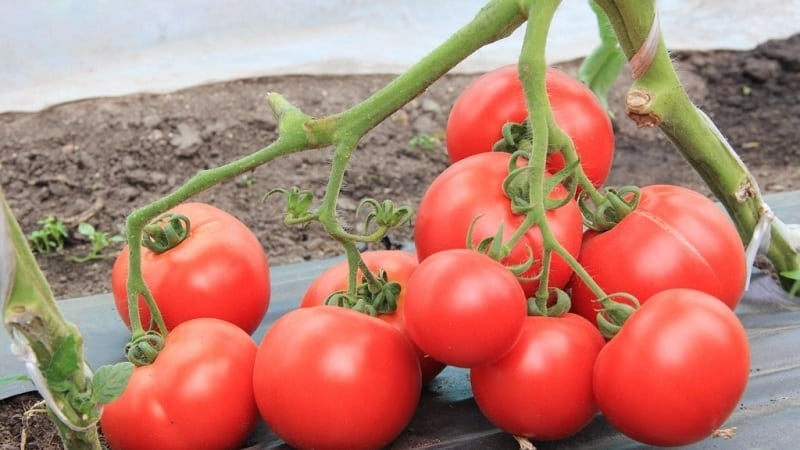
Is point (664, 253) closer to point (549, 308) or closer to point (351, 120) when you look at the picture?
point (549, 308)

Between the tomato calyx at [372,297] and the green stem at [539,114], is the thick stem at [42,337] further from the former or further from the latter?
the green stem at [539,114]

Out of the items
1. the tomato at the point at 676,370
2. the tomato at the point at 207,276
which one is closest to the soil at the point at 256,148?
the tomato at the point at 207,276

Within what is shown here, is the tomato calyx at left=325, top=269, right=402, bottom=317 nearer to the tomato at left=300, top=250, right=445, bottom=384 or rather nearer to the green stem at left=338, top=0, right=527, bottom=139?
the tomato at left=300, top=250, right=445, bottom=384

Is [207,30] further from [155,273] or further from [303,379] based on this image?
[303,379]

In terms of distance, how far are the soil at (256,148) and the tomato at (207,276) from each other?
3.05ft

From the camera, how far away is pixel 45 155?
2.74 m

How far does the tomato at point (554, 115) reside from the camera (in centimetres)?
126

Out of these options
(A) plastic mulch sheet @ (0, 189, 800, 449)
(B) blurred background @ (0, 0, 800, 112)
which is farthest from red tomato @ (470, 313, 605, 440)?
(B) blurred background @ (0, 0, 800, 112)

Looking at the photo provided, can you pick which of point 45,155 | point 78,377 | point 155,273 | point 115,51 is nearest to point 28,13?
point 115,51

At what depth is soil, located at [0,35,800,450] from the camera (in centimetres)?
252

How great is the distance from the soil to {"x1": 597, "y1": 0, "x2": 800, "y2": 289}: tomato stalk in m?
1.06

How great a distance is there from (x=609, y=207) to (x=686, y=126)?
0.27 metres

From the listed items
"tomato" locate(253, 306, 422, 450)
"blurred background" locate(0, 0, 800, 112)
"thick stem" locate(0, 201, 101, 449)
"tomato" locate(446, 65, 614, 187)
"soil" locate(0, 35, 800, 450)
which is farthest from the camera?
"blurred background" locate(0, 0, 800, 112)

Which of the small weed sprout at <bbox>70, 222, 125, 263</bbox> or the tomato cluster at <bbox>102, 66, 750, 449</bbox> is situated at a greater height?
the tomato cluster at <bbox>102, 66, 750, 449</bbox>
